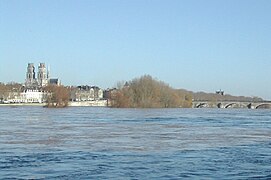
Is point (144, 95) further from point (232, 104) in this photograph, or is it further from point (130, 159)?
point (130, 159)

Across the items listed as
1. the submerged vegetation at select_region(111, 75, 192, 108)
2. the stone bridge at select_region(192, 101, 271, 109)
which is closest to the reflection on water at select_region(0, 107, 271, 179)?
the submerged vegetation at select_region(111, 75, 192, 108)

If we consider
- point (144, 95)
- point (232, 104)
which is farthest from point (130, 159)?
point (232, 104)

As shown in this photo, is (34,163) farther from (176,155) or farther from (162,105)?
(162,105)

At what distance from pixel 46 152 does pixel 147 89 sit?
88.0m

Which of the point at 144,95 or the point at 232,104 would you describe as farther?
the point at 232,104

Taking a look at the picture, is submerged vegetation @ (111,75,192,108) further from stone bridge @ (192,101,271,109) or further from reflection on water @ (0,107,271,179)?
reflection on water @ (0,107,271,179)

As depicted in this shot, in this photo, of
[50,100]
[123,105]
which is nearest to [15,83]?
[50,100]

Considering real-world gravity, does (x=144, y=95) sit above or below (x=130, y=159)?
above

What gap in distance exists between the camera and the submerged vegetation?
108938 mm

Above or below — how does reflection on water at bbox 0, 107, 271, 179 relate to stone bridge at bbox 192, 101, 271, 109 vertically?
below

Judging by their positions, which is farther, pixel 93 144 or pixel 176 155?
pixel 93 144

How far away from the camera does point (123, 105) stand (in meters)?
111

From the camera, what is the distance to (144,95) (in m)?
109

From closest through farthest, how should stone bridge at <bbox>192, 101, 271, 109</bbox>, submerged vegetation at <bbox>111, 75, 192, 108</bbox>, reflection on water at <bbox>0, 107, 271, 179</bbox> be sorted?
reflection on water at <bbox>0, 107, 271, 179</bbox> → submerged vegetation at <bbox>111, 75, 192, 108</bbox> → stone bridge at <bbox>192, 101, 271, 109</bbox>
